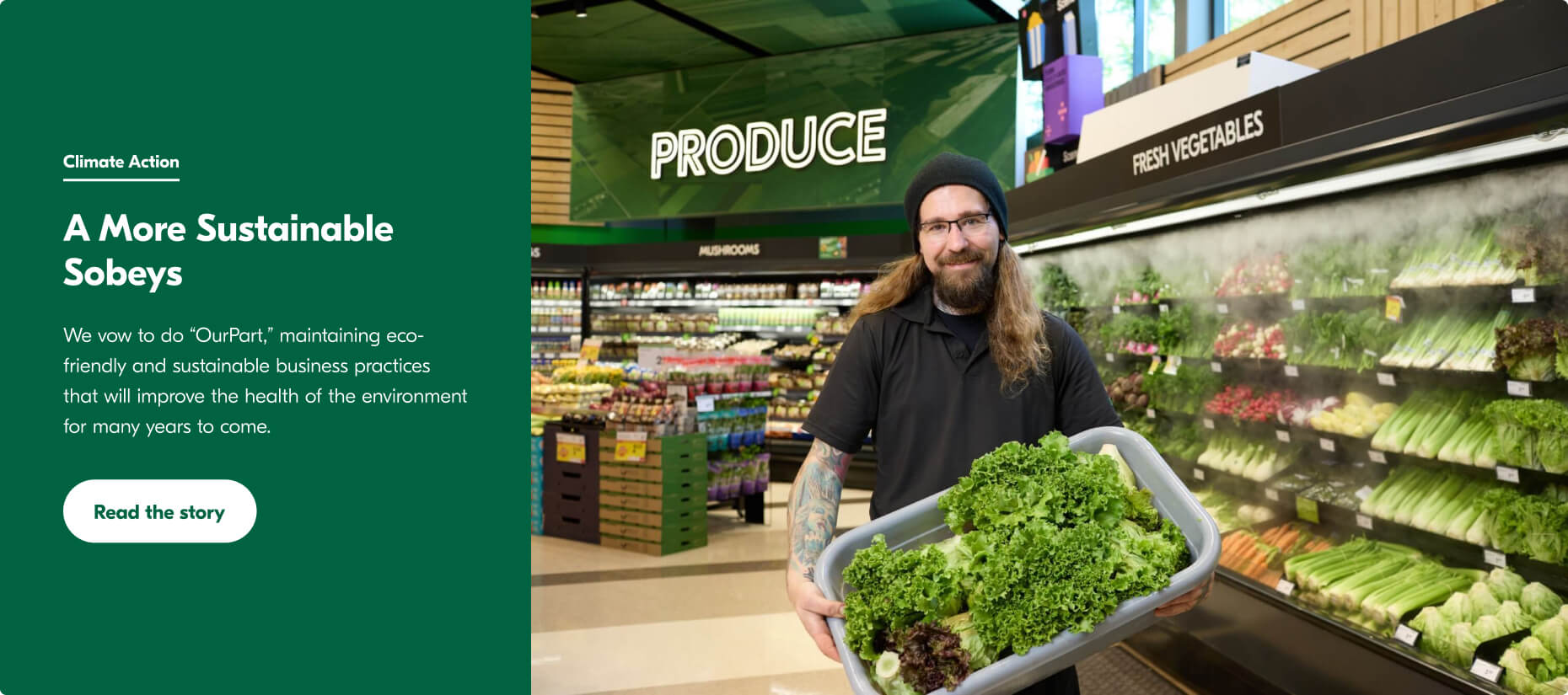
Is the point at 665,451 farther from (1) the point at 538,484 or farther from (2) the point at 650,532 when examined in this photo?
(1) the point at 538,484

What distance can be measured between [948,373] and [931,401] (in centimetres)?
6

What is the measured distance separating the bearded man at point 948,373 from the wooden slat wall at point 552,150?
11057mm

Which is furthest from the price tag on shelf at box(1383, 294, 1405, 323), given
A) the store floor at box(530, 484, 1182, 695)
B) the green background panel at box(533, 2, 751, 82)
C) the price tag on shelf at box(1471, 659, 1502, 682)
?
the green background panel at box(533, 2, 751, 82)

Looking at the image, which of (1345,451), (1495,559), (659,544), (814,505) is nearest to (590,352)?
(659,544)

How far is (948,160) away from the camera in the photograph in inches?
68.8

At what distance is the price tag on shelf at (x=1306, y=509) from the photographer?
13.3 feet

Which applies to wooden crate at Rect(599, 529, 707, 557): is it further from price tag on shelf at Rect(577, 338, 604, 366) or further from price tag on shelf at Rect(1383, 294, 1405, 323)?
price tag on shelf at Rect(1383, 294, 1405, 323)

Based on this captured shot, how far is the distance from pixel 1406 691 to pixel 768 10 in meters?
7.78

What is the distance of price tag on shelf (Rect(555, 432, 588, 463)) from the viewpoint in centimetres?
676

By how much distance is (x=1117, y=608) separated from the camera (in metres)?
1.24

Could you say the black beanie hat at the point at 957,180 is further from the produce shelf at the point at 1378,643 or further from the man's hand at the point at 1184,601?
the produce shelf at the point at 1378,643
